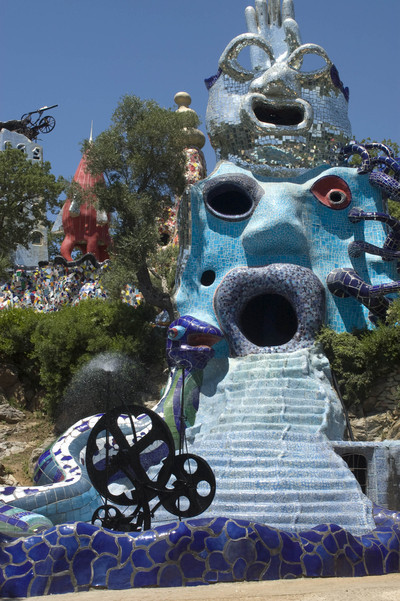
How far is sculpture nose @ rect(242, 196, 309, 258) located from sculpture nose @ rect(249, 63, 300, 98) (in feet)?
10.8

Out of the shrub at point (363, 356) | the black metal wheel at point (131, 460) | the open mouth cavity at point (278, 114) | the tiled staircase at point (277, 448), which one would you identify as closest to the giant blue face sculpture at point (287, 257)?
the shrub at point (363, 356)

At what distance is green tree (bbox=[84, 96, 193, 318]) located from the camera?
19016 millimetres

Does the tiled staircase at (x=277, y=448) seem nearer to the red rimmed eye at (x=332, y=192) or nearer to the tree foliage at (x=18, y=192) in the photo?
the red rimmed eye at (x=332, y=192)

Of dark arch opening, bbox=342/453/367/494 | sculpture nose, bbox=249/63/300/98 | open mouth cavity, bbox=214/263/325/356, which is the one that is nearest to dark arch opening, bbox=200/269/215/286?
open mouth cavity, bbox=214/263/325/356

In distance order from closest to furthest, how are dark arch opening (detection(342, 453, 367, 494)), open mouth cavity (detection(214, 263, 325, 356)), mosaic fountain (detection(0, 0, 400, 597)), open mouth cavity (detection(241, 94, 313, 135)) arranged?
mosaic fountain (detection(0, 0, 400, 597)) < dark arch opening (detection(342, 453, 367, 494)) < open mouth cavity (detection(214, 263, 325, 356)) < open mouth cavity (detection(241, 94, 313, 135))

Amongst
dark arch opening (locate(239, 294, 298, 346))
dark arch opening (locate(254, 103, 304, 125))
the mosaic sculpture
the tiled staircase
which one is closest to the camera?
the tiled staircase

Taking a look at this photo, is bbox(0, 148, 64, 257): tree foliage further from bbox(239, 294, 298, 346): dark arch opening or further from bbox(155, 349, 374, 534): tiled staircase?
bbox(155, 349, 374, 534): tiled staircase

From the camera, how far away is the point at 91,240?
87.3ft

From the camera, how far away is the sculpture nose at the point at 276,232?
1661 centimetres

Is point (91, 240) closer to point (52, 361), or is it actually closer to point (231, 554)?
point (52, 361)

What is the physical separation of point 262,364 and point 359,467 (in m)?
3.07

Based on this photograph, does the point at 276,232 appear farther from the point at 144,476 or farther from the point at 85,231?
the point at 85,231

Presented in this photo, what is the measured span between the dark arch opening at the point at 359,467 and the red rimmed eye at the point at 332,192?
6558 mm

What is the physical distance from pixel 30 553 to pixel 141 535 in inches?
48.6
